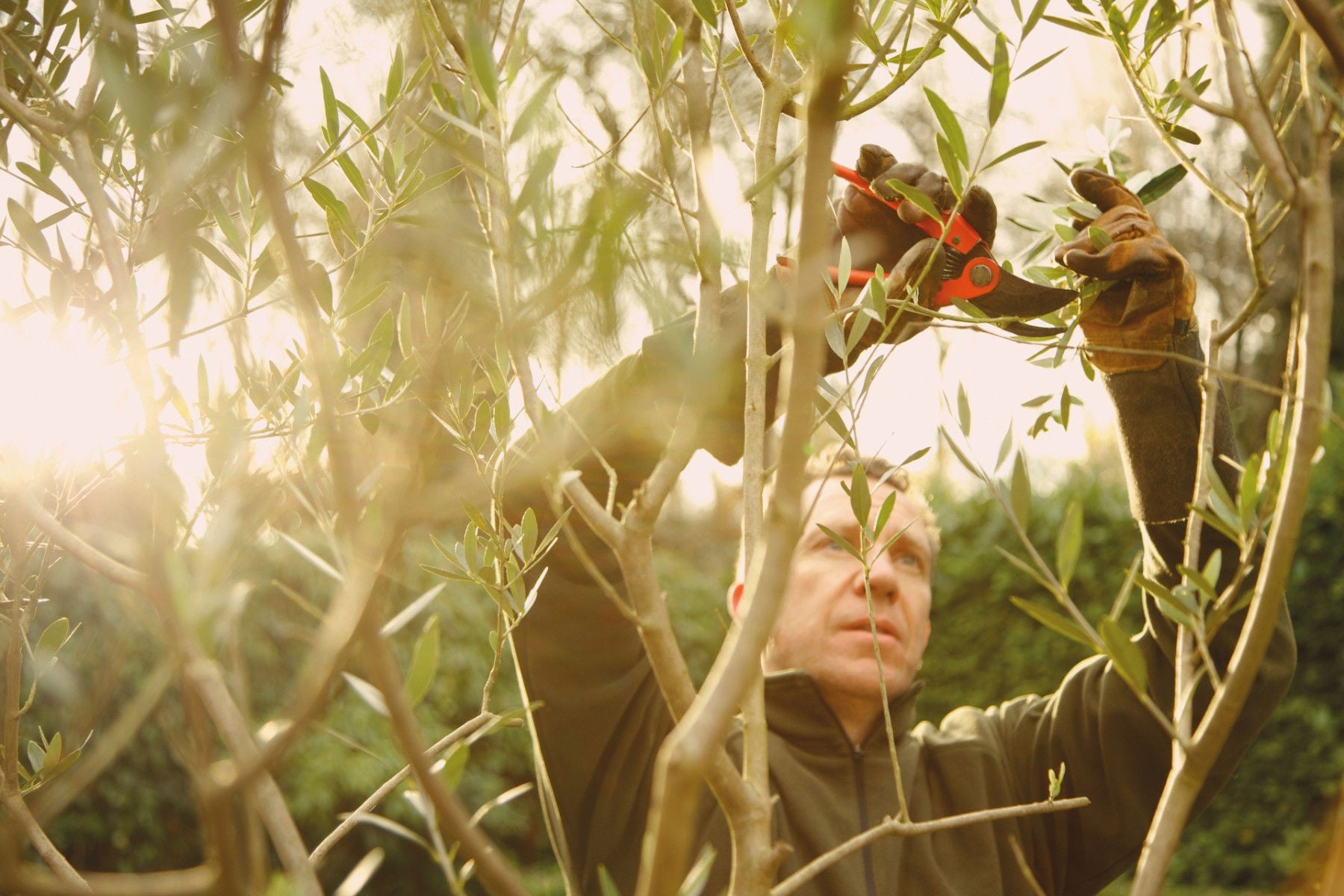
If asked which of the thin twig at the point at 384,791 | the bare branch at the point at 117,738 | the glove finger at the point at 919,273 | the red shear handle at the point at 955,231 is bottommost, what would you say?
the thin twig at the point at 384,791

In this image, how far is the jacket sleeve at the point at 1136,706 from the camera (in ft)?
5.82

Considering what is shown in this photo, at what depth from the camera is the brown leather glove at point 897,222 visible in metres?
1.41

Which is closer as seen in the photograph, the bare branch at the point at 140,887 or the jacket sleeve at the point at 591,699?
the bare branch at the point at 140,887

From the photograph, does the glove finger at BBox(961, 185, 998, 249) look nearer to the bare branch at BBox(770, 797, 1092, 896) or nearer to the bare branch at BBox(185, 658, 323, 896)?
the bare branch at BBox(770, 797, 1092, 896)

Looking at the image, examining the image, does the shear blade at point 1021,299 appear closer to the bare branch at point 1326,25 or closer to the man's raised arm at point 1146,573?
the man's raised arm at point 1146,573

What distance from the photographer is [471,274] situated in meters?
0.67

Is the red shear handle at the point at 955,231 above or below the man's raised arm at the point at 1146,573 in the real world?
above

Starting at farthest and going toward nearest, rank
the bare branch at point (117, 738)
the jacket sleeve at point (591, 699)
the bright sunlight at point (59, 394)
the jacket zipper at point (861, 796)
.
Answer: the jacket zipper at point (861, 796)
the jacket sleeve at point (591, 699)
the bright sunlight at point (59, 394)
the bare branch at point (117, 738)

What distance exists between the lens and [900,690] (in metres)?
2.99

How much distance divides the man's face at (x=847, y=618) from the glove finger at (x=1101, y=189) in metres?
1.27

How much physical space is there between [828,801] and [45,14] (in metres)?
2.38

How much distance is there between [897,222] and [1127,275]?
360mm

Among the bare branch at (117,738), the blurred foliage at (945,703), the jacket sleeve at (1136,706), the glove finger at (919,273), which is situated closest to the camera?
the bare branch at (117,738)

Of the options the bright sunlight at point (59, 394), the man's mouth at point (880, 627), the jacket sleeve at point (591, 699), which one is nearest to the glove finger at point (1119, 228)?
the jacket sleeve at point (591, 699)
